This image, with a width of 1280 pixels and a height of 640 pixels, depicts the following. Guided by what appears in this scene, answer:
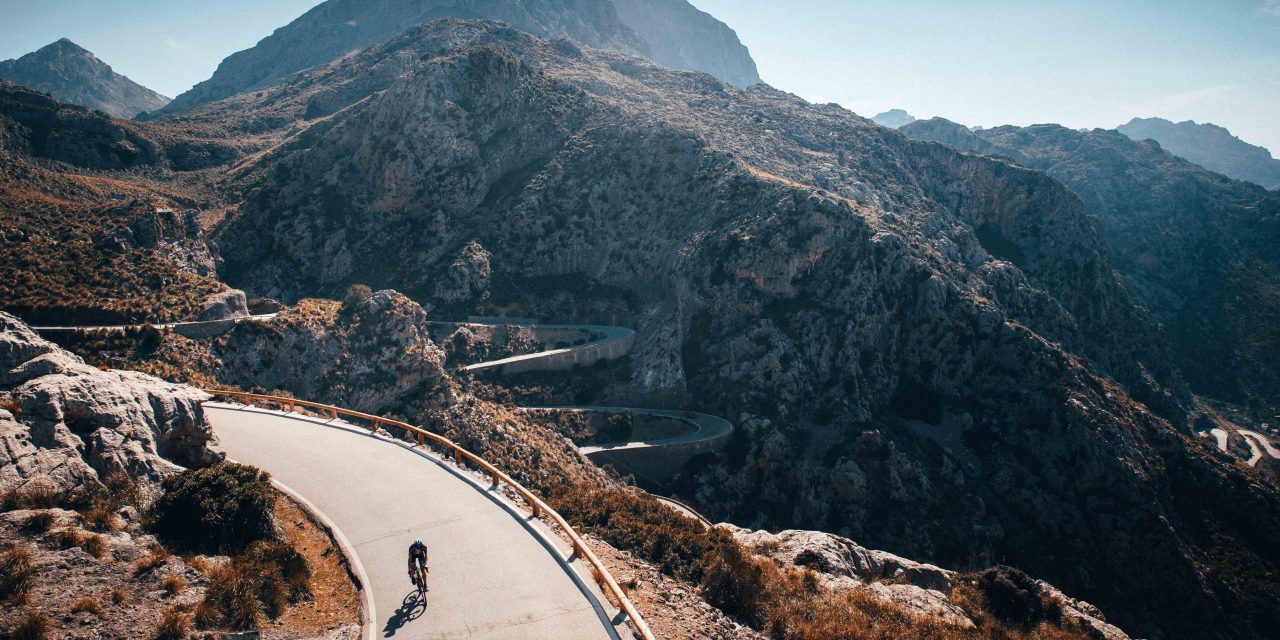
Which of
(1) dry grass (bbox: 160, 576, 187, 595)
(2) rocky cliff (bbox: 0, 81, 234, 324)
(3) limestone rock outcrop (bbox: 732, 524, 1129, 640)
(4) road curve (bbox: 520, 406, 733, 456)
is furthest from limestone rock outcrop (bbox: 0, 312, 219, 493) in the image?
(4) road curve (bbox: 520, 406, 733, 456)

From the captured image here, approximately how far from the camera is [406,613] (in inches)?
476

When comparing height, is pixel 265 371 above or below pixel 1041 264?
below

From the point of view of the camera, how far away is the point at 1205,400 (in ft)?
326

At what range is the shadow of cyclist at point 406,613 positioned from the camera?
11602 mm

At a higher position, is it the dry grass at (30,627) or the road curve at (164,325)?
the dry grass at (30,627)

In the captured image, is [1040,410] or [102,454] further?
[1040,410]

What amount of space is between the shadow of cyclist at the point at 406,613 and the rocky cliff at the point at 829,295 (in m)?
41.3

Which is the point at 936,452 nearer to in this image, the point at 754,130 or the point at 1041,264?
the point at 1041,264

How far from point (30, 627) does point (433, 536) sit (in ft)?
25.3

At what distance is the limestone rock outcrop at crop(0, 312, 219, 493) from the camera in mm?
12672

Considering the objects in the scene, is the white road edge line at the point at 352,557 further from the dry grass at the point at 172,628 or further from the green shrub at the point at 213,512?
the dry grass at the point at 172,628

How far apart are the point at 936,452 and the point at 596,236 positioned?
52568 mm

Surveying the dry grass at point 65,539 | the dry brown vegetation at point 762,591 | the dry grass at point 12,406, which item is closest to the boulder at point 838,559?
the dry brown vegetation at point 762,591

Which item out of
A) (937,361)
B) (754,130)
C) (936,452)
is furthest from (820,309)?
(754,130)
